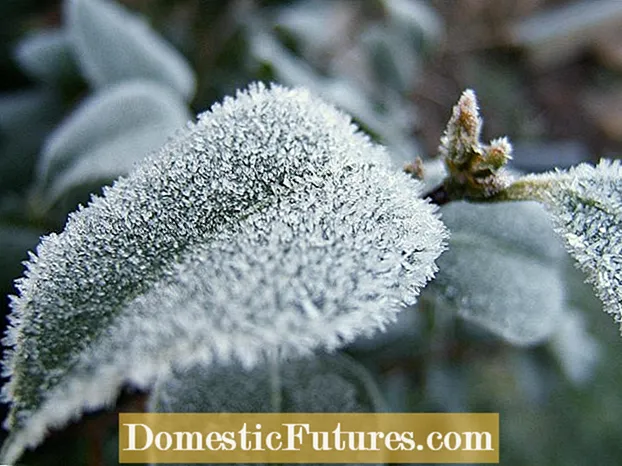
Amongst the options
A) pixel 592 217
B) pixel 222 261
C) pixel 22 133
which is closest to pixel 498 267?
pixel 592 217

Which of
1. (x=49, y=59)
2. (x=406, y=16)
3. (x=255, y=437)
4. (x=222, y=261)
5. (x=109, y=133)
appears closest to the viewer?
(x=222, y=261)

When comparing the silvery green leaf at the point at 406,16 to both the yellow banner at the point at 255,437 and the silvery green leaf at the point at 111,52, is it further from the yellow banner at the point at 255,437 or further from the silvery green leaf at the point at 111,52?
the yellow banner at the point at 255,437

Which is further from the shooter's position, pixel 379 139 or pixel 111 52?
pixel 111 52

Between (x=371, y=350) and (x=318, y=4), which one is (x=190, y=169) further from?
(x=318, y=4)

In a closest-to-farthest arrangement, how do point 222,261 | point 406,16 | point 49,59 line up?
1. point 222,261
2. point 49,59
3. point 406,16

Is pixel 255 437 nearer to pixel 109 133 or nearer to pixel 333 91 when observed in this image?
pixel 109 133

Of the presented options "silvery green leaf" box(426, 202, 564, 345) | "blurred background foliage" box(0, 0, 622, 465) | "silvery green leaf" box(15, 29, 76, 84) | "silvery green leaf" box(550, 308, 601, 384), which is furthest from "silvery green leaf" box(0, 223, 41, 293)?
"silvery green leaf" box(550, 308, 601, 384)
